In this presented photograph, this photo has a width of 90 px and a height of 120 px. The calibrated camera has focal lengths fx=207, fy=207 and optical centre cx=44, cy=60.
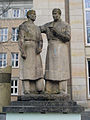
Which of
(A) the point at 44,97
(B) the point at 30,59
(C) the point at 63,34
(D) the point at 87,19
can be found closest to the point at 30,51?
(B) the point at 30,59

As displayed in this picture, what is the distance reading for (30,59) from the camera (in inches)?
239

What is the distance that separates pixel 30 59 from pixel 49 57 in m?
0.57

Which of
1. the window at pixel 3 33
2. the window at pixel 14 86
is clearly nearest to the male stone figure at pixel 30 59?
the window at pixel 14 86

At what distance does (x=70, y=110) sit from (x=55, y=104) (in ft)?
1.38

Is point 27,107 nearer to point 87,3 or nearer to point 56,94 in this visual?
point 56,94

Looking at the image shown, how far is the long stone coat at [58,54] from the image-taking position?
238 inches

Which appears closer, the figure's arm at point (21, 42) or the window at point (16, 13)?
the figure's arm at point (21, 42)

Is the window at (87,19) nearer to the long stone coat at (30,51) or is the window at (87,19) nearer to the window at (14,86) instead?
the long stone coat at (30,51)

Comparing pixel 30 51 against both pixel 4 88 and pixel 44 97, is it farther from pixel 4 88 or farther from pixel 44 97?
pixel 4 88

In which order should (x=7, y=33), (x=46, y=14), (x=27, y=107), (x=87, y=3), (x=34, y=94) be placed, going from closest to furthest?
(x=27, y=107) → (x=34, y=94) → (x=46, y=14) → (x=87, y=3) → (x=7, y=33)

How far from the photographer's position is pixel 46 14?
13.8m

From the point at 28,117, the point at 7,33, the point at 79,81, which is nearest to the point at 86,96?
the point at 79,81

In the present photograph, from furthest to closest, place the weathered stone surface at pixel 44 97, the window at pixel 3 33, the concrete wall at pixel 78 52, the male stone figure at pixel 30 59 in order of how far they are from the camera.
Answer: the window at pixel 3 33
the concrete wall at pixel 78 52
the male stone figure at pixel 30 59
the weathered stone surface at pixel 44 97

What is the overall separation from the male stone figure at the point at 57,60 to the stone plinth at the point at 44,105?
362mm
